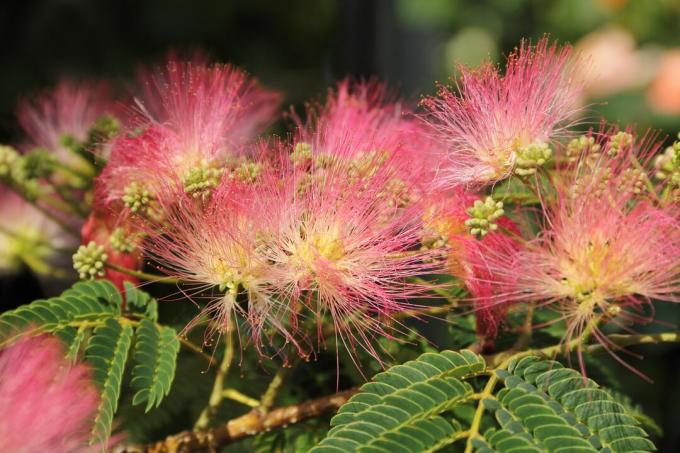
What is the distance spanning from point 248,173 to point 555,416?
0.46 metres

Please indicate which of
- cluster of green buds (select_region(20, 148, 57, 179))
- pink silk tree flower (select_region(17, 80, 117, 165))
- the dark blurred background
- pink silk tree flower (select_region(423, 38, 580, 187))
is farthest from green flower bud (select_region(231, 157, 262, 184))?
the dark blurred background

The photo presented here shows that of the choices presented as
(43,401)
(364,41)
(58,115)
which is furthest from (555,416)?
(364,41)

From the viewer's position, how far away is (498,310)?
1.05m

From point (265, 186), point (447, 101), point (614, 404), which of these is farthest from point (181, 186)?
point (614, 404)

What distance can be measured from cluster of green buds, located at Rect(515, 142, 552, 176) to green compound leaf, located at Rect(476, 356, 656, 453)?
0.25m

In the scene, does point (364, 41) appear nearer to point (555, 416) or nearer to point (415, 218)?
point (415, 218)

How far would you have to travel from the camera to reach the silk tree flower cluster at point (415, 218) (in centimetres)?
100

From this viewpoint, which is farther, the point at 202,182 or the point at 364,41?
the point at 364,41

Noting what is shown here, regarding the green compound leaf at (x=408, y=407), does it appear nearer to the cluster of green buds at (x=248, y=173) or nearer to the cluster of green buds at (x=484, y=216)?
the cluster of green buds at (x=484, y=216)

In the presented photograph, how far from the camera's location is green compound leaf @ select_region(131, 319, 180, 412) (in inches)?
37.9

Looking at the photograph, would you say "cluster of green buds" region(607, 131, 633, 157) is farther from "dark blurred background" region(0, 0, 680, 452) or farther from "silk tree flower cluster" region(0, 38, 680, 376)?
"dark blurred background" region(0, 0, 680, 452)

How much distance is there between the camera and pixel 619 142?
1.02 meters

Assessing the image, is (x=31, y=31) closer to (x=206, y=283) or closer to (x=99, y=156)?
(x=99, y=156)

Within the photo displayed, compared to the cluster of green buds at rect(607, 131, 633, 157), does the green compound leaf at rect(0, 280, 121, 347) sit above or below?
below
